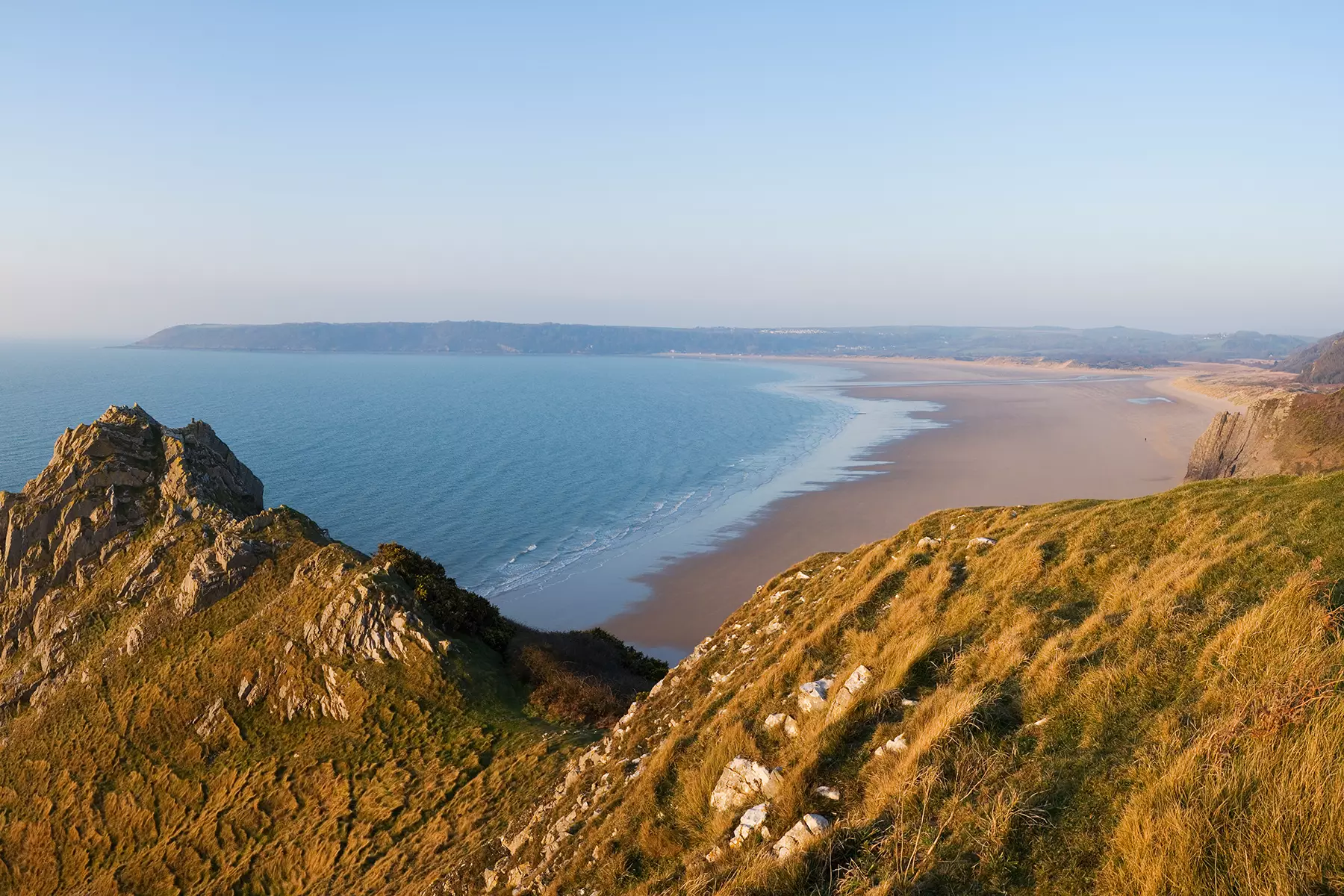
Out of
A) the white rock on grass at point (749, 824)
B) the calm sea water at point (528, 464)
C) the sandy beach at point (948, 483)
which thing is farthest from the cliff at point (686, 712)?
the calm sea water at point (528, 464)

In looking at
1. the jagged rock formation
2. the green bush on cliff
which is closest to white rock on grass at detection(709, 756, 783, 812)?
the green bush on cliff

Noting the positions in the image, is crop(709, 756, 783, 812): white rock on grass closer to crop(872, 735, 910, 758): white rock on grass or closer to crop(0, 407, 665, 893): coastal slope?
crop(872, 735, 910, 758): white rock on grass

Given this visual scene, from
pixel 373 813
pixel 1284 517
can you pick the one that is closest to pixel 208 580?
pixel 373 813

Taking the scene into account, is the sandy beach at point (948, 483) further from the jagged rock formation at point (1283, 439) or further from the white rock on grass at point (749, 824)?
the white rock on grass at point (749, 824)

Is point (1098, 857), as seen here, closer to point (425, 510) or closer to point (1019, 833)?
point (1019, 833)

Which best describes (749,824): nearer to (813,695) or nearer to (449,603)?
(813,695)

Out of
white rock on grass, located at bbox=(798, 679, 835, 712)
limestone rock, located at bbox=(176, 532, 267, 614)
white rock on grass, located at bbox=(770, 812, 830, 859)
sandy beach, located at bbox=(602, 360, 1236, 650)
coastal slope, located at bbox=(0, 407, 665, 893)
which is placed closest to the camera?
white rock on grass, located at bbox=(770, 812, 830, 859)
